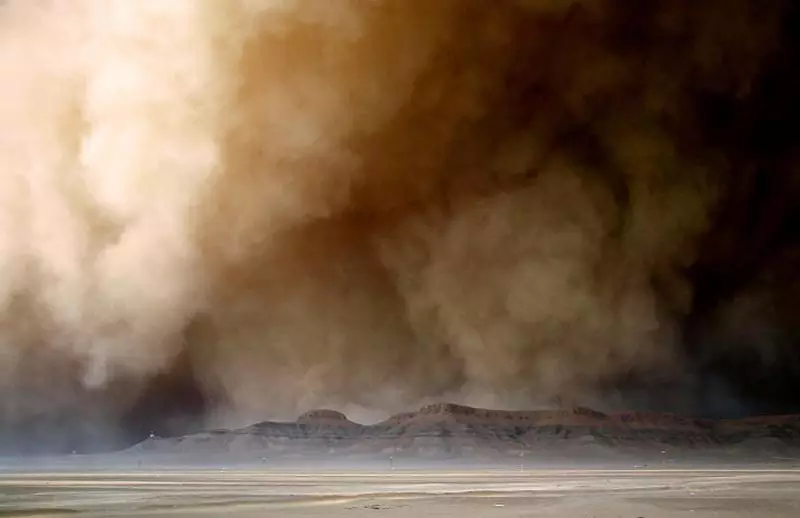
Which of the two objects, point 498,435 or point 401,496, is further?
point 498,435

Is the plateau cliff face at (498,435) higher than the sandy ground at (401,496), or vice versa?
the plateau cliff face at (498,435)

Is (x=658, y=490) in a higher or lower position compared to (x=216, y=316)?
lower

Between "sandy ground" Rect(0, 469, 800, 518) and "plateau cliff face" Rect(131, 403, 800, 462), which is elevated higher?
"plateau cliff face" Rect(131, 403, 800, 462)

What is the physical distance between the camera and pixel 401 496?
1927 centimetres

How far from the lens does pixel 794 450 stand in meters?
39.5

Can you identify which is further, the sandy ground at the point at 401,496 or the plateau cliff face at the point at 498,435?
the plateau cliff face at the point at 498,435

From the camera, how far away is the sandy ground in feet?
51.5

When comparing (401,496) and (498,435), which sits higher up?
(498,435)

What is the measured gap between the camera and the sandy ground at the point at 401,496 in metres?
15.7

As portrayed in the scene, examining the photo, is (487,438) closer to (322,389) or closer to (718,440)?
(718,440)

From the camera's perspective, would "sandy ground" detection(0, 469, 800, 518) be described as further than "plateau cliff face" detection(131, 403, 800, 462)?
No

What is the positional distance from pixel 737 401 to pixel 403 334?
46.6 feet

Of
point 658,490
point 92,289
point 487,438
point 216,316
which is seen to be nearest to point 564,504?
point 658,490

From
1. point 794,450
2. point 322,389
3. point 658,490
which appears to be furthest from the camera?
point 794,450
